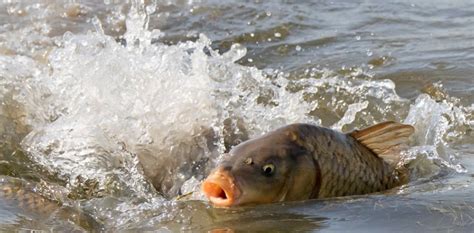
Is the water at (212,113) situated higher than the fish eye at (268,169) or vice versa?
the fish eye at (268,169)

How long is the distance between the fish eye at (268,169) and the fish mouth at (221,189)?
0.59 ft

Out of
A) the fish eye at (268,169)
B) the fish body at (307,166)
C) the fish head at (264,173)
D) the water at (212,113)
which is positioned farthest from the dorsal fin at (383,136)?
the fish eye at (268,169)

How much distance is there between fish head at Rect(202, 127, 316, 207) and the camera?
3.69 m

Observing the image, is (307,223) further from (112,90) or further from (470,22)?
(470,22)

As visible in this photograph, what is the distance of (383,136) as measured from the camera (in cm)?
422

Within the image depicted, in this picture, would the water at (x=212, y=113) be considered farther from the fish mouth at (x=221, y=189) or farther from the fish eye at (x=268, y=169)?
the fish eye at (x=268, y=169)

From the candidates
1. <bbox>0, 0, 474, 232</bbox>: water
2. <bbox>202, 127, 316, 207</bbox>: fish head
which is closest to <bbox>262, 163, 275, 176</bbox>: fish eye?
<bbox>202, 127, 316, 207</bbox>: fish head

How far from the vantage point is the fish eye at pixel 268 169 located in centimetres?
385

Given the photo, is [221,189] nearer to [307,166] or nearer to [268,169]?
[268,169]

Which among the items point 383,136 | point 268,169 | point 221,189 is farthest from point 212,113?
point 221,189

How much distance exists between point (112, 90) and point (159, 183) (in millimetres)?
836

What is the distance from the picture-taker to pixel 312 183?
13.1 ft

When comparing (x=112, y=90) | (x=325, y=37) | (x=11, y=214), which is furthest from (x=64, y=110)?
(x=325, y=37)

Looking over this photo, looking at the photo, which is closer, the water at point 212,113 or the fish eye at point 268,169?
the water at point 212,113
